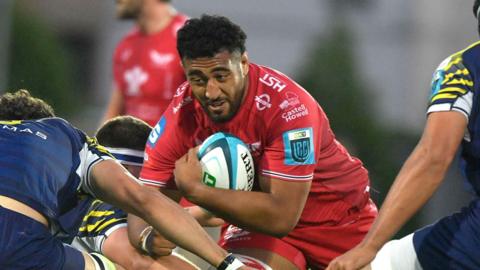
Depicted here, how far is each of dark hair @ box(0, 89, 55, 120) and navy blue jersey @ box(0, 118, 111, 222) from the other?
0.58ft

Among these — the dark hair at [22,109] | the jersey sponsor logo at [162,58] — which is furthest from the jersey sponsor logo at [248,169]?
the jersey sponsor logo at [162,58]

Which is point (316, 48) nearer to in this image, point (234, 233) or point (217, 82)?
point (234, 233)

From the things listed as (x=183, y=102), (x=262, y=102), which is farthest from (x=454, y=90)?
(x=183, y=102)

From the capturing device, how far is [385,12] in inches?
1039

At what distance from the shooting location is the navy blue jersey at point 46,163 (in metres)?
5.43

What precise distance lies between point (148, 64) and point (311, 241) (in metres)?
3.50

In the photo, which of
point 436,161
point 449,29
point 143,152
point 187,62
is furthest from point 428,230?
point 449,29

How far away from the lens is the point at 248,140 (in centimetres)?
616

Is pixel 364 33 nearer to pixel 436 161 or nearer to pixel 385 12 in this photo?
pixel 385 12

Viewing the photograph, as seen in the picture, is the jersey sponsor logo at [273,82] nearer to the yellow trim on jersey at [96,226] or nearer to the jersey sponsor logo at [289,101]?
the jersey sponsor logo at [289,101]

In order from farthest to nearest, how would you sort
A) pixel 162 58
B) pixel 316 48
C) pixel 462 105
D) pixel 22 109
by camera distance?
pixel 316 48 → pixel 162 58 → pixel 22 109 → pixel 462 105

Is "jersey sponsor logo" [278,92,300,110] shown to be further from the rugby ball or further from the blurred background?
the blurred background

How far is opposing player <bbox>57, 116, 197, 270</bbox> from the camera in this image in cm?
621

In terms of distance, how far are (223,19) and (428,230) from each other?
153 cm
